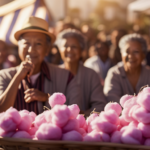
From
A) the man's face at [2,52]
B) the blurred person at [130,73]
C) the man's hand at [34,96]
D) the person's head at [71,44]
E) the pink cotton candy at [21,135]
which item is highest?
the man's face at [2,52]

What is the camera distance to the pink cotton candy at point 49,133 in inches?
41.7

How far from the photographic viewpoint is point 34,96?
221 centimetres

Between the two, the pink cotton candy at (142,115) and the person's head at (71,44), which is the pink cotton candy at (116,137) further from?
the person's head at (71,44)

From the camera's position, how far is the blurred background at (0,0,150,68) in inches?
240

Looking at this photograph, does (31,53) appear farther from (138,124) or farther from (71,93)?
(138,124)

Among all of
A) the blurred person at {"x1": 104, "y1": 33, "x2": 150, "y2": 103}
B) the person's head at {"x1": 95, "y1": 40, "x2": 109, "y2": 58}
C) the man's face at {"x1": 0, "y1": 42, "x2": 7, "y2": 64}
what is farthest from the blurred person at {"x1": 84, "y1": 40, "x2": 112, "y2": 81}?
the man's face at {"x1": 0, "y1": 42, "x2": 7, "y2": 64}

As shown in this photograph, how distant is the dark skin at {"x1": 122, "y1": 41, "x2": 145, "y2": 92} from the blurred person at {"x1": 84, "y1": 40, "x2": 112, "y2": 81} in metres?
1.17

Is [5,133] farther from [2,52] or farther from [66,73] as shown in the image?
[2,52]

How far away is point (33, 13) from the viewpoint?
19.8 ft

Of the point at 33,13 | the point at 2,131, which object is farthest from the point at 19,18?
the point at 2,131

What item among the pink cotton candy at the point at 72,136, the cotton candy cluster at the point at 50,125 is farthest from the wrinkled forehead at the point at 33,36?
the pink cotton candy at the point at 72,136

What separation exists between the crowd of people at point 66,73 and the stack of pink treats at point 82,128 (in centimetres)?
90

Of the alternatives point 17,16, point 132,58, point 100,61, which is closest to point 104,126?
point 132,58

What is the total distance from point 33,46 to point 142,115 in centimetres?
156
